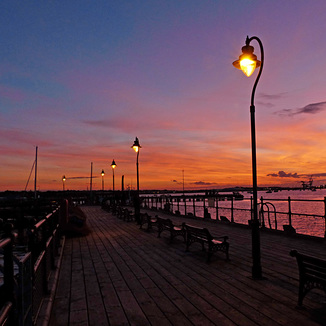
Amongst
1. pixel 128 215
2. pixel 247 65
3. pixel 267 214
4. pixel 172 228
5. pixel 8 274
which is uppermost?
pixel 247 65

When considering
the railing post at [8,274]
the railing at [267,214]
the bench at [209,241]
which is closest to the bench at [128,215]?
the railing at [267,214]

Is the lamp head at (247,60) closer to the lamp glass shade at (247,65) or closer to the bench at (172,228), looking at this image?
the lamp glass shade at (247,65)

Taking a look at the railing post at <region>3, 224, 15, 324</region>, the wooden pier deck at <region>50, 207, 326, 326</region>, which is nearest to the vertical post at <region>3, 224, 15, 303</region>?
the railing post at <region>3, 224, 15, 324</region>

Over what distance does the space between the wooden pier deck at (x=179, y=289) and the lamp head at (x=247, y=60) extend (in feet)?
15.1

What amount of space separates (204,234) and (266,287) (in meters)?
2.56

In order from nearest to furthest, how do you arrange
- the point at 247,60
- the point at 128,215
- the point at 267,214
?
the point at 247,60
the point at 128,215
the point at 267,214

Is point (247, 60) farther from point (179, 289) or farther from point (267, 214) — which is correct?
point (267, 214)

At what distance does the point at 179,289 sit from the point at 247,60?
502cm

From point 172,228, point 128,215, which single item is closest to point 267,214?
point 128,215

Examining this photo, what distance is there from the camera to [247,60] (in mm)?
6555

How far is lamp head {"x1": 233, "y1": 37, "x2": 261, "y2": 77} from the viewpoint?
6531 mm

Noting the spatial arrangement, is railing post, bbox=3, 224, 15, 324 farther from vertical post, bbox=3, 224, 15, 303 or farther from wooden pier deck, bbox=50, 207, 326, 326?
wooden pier deck, bbox=50, 207, 326, 326

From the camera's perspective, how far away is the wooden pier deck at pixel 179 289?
4.62m

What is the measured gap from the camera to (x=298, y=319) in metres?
4.48
